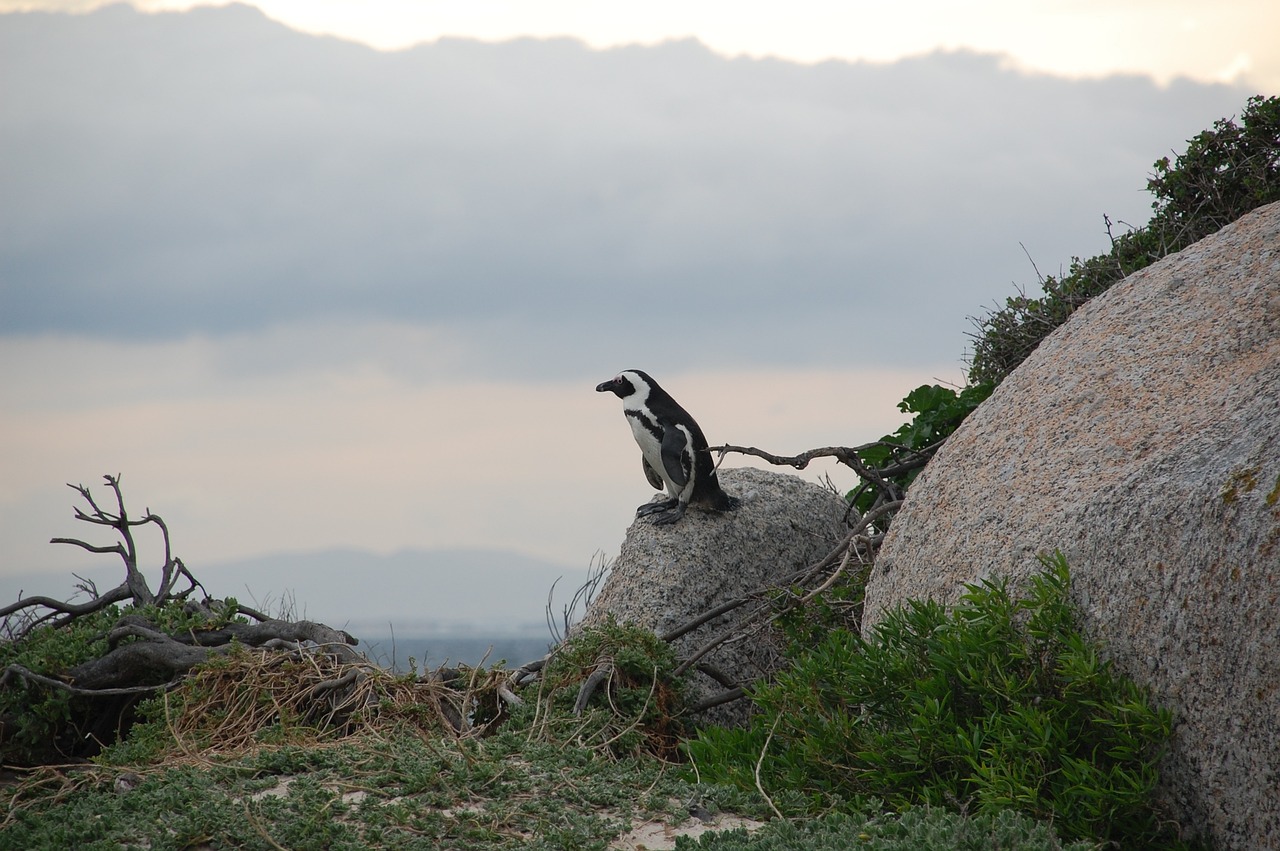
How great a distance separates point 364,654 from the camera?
6.94 metres

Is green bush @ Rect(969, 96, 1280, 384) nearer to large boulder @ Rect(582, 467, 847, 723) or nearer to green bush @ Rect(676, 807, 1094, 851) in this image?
large boulder @ Rect(582, 467, 847, 723)

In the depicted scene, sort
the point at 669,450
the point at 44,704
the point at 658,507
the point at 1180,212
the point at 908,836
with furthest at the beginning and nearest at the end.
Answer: the point at 1180,212
the point at 658,507
the point at 669,450
the point at 44,704
the point at 908,836

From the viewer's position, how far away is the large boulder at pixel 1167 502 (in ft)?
12.0

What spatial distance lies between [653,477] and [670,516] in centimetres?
44

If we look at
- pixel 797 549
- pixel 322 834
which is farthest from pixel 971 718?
pixel 797 549

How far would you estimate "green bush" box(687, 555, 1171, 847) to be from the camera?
3.82 metres

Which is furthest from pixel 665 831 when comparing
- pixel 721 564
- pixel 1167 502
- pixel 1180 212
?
pixel 1180 212

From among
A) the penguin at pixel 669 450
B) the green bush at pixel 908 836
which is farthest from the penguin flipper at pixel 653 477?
the green bush at pixel 908 836

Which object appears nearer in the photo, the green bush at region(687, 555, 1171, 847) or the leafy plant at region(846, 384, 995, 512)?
the green bush at region(687, 555, 1171, 847)

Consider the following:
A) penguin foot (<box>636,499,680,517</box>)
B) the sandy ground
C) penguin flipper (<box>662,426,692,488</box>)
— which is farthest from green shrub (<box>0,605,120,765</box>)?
the sandy ground

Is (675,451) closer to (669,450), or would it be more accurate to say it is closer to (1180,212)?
(669,450)

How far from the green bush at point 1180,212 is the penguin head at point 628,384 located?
392 cm

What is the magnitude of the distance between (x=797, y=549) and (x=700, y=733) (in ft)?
9.55

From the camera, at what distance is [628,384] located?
816 centimetres
